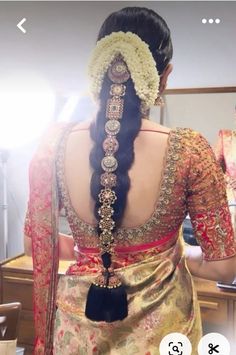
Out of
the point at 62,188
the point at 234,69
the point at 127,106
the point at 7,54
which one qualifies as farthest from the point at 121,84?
the point at 7,54

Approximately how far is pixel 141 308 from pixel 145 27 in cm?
35

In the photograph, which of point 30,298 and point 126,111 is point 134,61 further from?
point 30,298

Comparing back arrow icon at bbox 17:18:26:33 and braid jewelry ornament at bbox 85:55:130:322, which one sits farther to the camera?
back arrow icon at bbox 17:18:26:33

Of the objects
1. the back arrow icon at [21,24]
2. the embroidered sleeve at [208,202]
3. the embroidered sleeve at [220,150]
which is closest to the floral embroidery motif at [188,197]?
the embroidered sleeve at [208,202]

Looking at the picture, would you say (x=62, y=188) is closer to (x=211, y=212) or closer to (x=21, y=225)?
(x=211, y=212)

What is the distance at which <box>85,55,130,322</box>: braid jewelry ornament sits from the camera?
0.55 m

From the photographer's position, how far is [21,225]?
1.22 m

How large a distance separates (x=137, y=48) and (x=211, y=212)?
0.71ft

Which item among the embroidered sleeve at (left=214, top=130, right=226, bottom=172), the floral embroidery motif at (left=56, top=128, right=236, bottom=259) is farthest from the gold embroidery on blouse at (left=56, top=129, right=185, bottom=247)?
the embroidered sleeve at (left=214, top=130, right=226, bottom=172)

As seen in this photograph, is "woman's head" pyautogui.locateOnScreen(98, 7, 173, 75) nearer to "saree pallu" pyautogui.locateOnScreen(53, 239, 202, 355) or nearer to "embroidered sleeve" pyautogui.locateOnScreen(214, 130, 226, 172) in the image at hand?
"saree pallu" pyautogui.locateOnScreen(53, 239, 202, 355)

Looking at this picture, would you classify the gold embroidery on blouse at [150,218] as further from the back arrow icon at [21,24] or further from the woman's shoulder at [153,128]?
the back arrow icon at [21,24]

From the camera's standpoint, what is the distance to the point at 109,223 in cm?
56

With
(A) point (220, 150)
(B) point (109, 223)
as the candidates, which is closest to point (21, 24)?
(A) point (220, 150)

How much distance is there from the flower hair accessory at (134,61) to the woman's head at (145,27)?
11 millimetres
